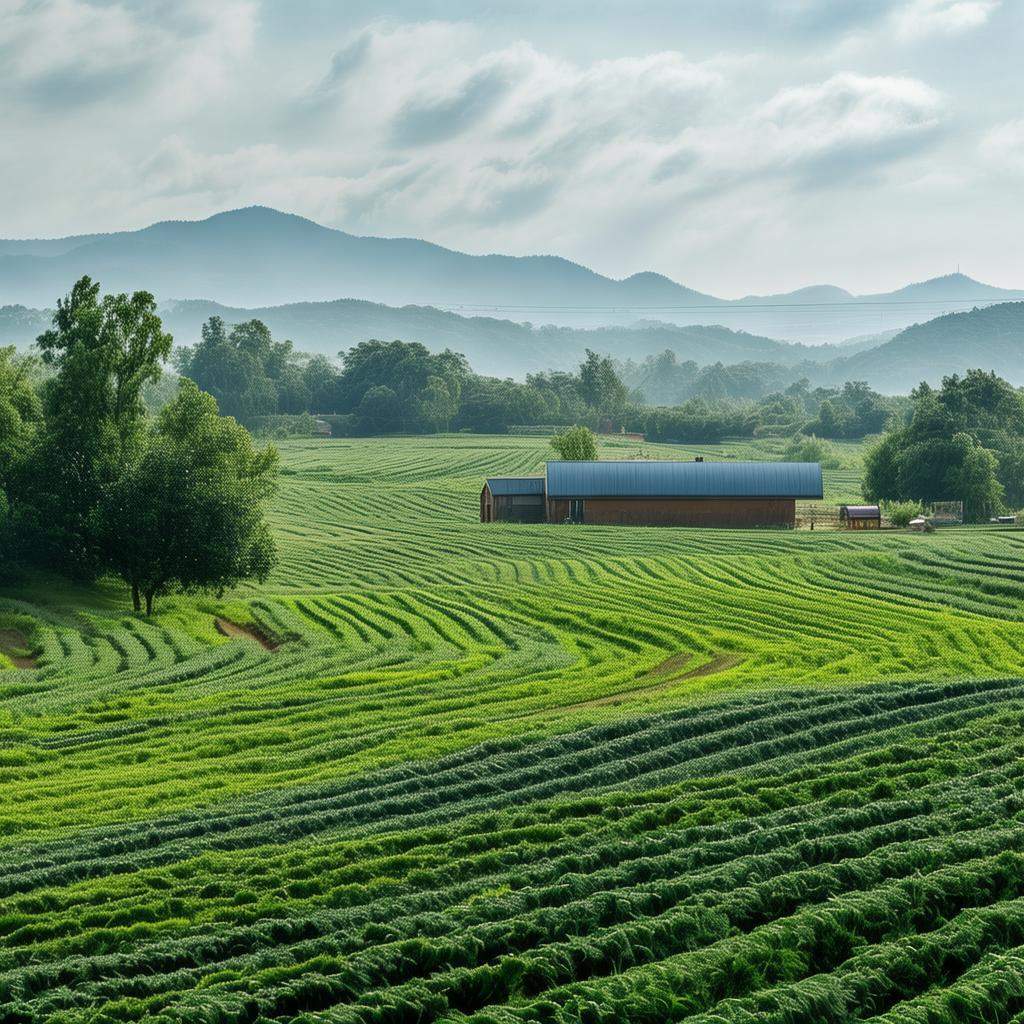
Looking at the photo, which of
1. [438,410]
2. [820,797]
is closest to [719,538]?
[820,797]

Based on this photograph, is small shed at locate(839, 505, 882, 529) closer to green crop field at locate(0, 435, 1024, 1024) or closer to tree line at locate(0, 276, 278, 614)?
Result: green crop field at locate(0, 435, 1024, 1024)

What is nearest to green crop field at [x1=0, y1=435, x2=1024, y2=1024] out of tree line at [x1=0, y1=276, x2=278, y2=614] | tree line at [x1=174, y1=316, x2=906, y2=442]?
tree line at [x1=0, y1=276, x2=278, y2=614]

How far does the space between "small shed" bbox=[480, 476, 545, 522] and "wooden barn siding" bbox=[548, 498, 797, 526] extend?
2.61m

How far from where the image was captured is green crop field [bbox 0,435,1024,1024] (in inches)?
597

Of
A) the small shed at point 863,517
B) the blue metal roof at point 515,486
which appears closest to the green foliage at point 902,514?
the small shed at point 863,517

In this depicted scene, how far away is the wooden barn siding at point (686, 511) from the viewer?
89625mm

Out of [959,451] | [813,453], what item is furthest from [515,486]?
[813,453]

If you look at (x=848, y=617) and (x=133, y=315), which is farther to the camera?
(x=133, y=315)

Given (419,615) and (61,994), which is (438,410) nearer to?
(419,615)

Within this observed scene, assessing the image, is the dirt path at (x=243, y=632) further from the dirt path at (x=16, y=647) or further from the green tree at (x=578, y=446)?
the green tree at (x=578, y=446)

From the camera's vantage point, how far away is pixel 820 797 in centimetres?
2303

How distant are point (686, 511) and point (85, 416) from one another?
44.3 m

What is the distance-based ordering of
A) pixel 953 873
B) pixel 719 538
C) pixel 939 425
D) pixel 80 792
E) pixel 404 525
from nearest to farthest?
1. pixel 953 873
2. pixel 80 792
3. pixel 719 538
4. pixel 404 525
5. pixel 939 425

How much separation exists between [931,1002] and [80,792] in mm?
17863
